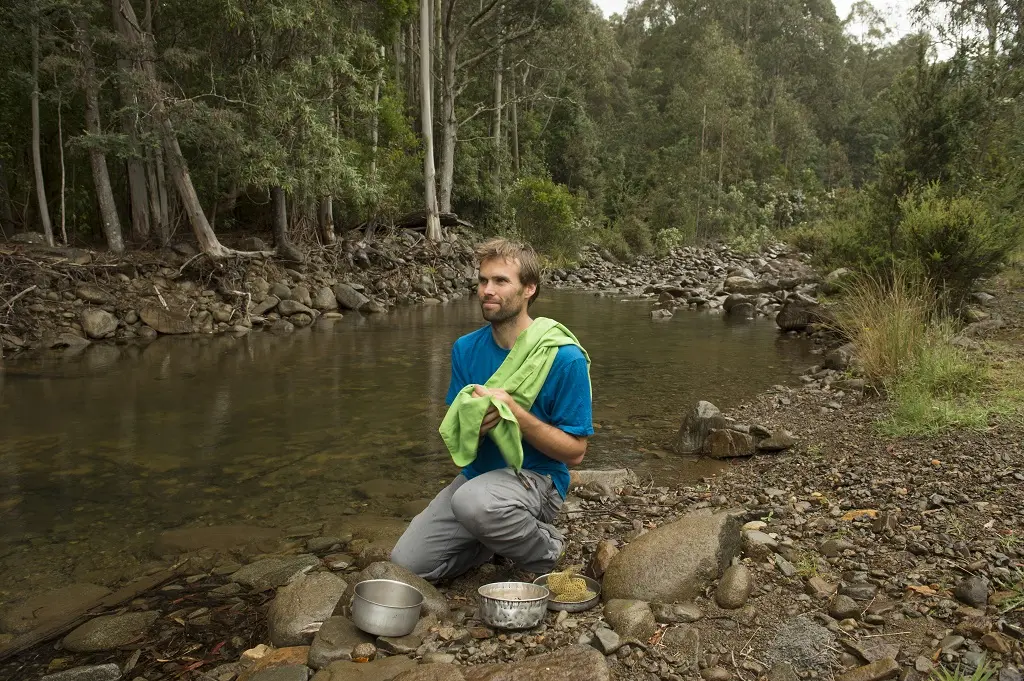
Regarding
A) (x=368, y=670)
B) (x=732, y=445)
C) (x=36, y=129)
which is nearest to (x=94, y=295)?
(x=36, y=129)

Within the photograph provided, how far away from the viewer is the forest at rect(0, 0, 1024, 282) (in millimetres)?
12820

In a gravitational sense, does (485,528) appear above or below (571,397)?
below

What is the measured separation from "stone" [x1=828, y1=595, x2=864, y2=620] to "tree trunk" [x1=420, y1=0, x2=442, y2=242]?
765 inches

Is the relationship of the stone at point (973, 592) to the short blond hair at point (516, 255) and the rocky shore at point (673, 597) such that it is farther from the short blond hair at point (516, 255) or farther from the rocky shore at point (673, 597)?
the short blond hair at point (516, 255)

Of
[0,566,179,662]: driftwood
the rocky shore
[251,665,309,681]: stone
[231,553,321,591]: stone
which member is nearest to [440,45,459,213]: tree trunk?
the rocky shore

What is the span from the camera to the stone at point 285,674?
2.72 m

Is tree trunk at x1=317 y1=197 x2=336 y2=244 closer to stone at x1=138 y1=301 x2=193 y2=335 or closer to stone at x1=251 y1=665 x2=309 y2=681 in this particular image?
stone at x1=138 y1=301 x2=193 y2=335

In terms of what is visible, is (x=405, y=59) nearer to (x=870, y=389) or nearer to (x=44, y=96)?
(x=44, y=96)

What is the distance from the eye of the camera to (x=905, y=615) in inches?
107

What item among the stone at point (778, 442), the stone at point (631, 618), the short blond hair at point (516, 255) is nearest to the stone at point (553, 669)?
the stone at point (631, 618)

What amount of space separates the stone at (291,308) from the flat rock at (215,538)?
34.7ft

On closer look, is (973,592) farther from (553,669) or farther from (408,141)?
(408,141)

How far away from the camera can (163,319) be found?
508 inches

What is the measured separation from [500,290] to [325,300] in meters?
13.2
